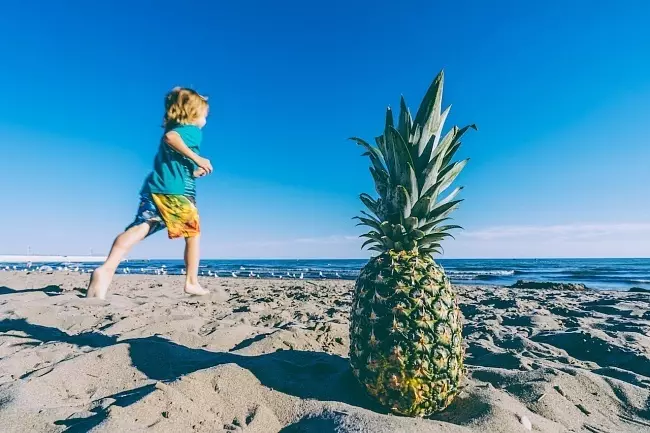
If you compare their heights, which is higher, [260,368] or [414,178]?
[414,178]

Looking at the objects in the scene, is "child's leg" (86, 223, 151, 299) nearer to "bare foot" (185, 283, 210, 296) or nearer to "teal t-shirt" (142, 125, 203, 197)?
"teal t-shirt" (142, 125, 203, 197)

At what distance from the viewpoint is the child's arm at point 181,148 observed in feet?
13.9

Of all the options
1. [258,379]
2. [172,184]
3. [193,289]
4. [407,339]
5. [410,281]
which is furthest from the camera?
[193,289]

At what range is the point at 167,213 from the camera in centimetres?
442

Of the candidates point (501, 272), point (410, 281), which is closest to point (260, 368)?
point (410, 281)

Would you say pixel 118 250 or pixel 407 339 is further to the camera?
pixel 118 250

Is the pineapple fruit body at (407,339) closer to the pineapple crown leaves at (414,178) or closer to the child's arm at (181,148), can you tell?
the pineapple crown leaves at (414,178)

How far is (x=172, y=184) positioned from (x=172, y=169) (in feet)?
0.59

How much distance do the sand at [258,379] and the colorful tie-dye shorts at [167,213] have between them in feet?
3.72

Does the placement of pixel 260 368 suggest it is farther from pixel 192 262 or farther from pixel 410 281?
pixel 192 262

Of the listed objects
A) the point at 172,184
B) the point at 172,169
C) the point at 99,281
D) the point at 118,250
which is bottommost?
the point at 99,281

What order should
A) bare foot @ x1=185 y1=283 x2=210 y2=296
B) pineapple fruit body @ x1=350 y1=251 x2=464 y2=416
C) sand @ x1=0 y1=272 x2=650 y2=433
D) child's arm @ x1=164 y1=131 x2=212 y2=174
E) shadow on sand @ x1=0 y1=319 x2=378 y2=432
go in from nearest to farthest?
sand @ x1=0 y1=272 x2=650 y2=433, pineapple fruit body @ x1=350 y1=251 x2=464 y2=416, shadow on sand @ x1=0 y1=319 x2=378 y2=432, child's arm @ x1=164 y1=131 x2=212 y2=174, bare foot @ x1=185 y1=283 x2=210 y2=296

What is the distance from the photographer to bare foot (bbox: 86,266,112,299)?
441cm

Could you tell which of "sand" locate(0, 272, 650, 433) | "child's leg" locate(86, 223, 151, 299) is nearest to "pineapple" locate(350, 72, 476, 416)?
"sand" locate(0, 272, 650, 433)
